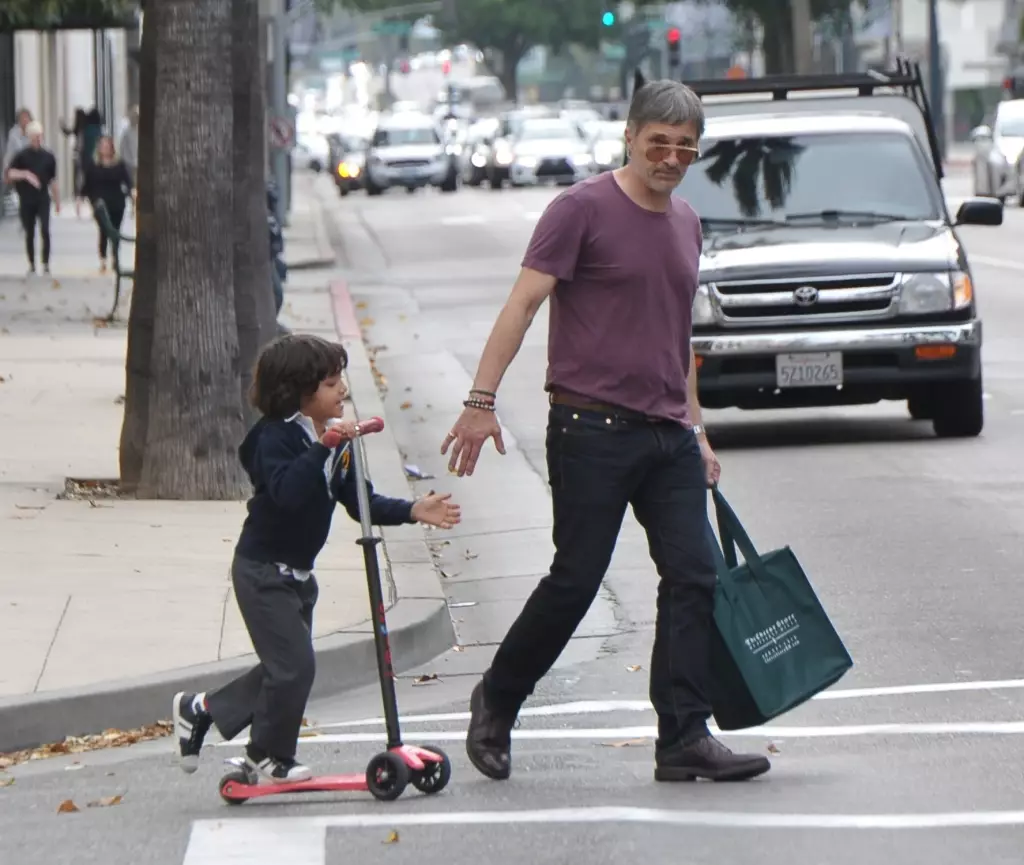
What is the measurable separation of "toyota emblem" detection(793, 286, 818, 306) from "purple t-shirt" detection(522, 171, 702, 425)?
773 centimetres

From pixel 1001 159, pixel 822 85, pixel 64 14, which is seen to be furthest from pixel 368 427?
pixel 1001 159

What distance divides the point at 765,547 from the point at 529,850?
5348mm

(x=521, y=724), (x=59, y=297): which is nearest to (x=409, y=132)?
(x=59, y=297)

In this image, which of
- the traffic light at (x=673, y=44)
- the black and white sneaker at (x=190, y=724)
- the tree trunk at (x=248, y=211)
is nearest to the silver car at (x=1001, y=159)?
the traffic light at (x=673, y=44)

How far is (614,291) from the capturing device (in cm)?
678

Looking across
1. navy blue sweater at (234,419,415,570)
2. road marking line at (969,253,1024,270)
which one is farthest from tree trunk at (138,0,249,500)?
road marking line at (969,253,1024,270)

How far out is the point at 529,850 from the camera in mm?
6074

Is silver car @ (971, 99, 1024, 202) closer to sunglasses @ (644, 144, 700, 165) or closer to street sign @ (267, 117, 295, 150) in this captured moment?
street sign @ (267, 117, 295, 150)

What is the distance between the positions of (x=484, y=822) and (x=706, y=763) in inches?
27.7

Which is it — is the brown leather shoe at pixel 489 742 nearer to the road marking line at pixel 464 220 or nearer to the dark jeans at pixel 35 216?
the dark jeans at pixel 35 216

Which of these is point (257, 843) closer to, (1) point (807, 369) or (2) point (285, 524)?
(2) point (285, 524)

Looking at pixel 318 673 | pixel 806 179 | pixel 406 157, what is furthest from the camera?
pixel 406 157

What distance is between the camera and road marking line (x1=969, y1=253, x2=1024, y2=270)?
31391mm

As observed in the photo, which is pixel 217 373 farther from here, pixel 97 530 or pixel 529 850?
pixel 529 850
